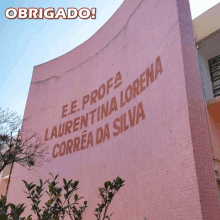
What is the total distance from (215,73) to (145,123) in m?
3.06

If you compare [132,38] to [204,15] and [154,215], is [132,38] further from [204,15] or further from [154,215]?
[154,215]

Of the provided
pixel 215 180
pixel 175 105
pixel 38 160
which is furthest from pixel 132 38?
pixel 38 160

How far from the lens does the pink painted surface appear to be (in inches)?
251

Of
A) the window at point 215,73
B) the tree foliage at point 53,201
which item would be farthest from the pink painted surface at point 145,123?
the tree foliage at point 53,201

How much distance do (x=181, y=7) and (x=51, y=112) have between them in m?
10.3

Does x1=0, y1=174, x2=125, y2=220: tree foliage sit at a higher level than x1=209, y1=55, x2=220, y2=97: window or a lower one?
lower

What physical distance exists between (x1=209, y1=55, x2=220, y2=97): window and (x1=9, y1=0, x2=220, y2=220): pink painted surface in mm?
1444

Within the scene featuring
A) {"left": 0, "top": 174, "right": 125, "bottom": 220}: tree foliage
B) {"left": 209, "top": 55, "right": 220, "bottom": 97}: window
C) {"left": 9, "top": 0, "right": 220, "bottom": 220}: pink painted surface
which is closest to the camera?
{"left": 0, "top": 174, "right": 125, "bottom": 220}: tree foliage

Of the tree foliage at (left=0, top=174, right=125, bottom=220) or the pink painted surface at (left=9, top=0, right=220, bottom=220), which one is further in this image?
the pink painted surface at (left=9, top=0, right=220, bottom=220)

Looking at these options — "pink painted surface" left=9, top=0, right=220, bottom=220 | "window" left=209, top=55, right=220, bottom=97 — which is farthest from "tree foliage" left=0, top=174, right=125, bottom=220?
"window" left=209, top=55, right=220, bottom=97

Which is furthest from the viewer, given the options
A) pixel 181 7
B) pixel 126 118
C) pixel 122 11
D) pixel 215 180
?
pixel 122 11

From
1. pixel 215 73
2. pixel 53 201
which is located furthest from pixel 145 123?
pixel 53 201

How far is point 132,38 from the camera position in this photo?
36.1ft

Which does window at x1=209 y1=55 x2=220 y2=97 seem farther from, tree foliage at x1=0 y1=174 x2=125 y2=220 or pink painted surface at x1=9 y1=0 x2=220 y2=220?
tree foliage at x1=0 y1=174 x2=125 y2=220
